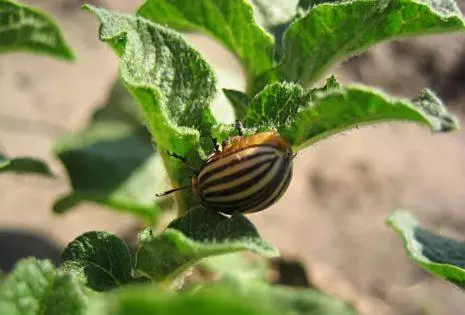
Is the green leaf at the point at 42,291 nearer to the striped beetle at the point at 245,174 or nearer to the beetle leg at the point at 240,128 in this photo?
the striped beetle at the point at 245,174

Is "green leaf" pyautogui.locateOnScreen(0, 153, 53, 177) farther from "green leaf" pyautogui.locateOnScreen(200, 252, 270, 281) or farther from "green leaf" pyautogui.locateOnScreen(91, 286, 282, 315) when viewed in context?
"green leaf" pyautogui.locateOnScreen(91, 286, 282, 315)

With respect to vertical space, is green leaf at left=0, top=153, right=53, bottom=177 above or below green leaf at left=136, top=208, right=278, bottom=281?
above

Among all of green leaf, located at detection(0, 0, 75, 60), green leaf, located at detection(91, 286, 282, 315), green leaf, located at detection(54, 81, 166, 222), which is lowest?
green leaf, located at detection(91, 286, 282, 315)

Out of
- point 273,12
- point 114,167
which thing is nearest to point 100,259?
point 273,12

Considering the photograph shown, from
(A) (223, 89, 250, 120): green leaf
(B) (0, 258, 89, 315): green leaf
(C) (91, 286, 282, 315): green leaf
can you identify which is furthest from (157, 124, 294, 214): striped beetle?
(C) (91, 286, 282, 315): green leaf

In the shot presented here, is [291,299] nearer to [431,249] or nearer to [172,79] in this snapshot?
[172,79]

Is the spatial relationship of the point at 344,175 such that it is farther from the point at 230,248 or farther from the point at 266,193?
the point at 230,248
